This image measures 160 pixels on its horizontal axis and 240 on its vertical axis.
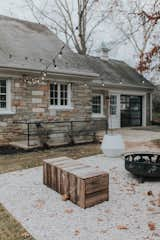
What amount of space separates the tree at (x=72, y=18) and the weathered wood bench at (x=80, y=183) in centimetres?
1757

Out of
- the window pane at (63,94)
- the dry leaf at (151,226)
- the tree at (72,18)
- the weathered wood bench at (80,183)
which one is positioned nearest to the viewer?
the dry leaf at (151,226)

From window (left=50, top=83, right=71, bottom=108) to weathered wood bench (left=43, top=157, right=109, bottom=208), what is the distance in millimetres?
6285

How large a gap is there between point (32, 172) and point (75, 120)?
219 inches

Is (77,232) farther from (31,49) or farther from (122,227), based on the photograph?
(31,49)

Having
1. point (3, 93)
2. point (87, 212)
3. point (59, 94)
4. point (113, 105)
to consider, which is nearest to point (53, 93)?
point (59, 94)

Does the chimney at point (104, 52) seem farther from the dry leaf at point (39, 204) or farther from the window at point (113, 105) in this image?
the dry leaf at point (39, 204)

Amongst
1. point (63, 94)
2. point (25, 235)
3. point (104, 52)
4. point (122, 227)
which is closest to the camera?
point (25, 235)

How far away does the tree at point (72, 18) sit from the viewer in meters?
19.7

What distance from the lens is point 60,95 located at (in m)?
10.5

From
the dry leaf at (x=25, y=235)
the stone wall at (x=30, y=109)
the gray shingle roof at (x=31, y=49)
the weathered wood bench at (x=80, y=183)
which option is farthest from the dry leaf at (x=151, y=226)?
the gray shingle roof at (x=31, y=49)

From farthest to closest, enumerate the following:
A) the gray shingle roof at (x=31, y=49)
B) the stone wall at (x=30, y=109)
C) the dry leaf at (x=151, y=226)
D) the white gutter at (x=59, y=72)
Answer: the gray shingle roof at (x=31, y=49), the stone wall at (x=30, y=109), the white gutter at (x=59, y=72), the dry leaf at (x=151, y=226)

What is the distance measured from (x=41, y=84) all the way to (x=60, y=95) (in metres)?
1.14

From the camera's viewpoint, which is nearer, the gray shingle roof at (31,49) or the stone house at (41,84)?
the stone house at (41,84)

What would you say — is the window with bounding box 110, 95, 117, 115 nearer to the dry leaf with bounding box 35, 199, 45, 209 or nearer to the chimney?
the chimney
